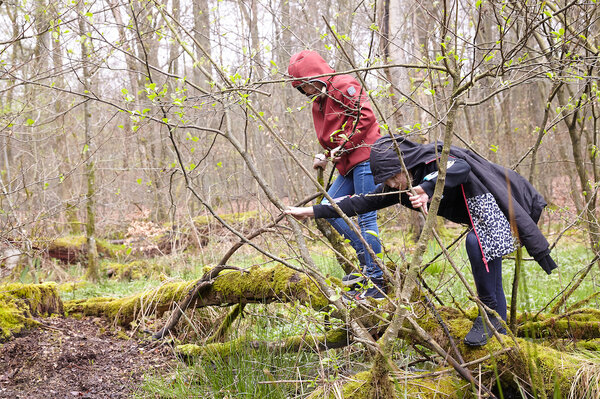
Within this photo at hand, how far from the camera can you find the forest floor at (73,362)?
3.39 meters

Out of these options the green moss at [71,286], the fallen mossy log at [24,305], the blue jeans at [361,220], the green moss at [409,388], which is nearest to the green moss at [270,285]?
the blue jeans at [361,220]

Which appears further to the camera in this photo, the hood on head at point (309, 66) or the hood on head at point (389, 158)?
the hood on head at point (309, 66)

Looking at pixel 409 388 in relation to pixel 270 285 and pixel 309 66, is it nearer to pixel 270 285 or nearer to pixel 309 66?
pixel 270 285

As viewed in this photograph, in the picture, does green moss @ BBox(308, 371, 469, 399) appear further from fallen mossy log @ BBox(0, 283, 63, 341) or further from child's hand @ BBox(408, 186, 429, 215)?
fallen mossy log @ BBox(0, 283, 63, 341)

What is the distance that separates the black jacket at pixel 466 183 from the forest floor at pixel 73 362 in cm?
238

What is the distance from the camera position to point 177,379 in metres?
3.23

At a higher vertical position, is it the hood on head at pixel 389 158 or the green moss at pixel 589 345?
the hood on head at pixel 389 158

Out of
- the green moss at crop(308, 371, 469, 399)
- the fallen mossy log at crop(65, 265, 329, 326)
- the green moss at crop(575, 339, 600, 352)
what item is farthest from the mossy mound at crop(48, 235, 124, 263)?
the green moss at crop(575, 339, 600, 352)

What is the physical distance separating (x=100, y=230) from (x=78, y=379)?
882cm

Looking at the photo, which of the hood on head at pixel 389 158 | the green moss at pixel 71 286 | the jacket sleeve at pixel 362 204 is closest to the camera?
the hood on head at pixel 389 158

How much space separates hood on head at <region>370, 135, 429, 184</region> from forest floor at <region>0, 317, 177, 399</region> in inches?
89.8

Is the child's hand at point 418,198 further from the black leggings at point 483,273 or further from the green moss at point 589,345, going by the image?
the green moss at point 589,345

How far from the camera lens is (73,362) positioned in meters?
3.77

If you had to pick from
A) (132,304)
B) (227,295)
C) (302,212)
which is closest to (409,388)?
(302,212)
